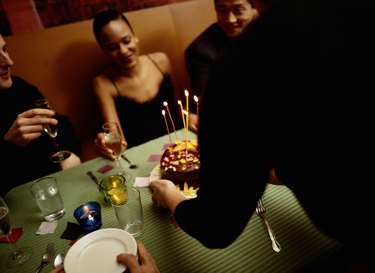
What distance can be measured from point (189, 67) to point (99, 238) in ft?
6.60

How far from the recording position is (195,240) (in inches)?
41.7

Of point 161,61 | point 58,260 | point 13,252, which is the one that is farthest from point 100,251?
point 161,61

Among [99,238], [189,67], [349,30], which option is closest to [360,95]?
[349,30]

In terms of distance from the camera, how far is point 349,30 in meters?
0.59

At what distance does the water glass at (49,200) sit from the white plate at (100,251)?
358 mm

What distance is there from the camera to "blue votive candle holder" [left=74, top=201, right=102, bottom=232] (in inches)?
45.7

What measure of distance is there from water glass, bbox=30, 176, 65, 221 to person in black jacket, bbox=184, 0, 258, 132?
1.33 meters

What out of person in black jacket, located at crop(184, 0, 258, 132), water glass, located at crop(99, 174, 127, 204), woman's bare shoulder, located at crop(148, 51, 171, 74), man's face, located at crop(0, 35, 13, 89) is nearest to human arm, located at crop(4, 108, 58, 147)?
water glass, located at crop(99, 174, 127, 204)

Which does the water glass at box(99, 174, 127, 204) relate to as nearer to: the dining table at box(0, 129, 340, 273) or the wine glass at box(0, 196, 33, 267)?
the dining table at box(0, 129, 340, 273)

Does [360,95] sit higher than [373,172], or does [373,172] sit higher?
[360,95]

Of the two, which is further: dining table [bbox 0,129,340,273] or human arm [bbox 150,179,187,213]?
human arm [bbox 150,179,187,213]

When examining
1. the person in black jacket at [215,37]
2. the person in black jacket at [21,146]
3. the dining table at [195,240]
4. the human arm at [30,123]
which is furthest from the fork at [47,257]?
the person in black jacket at [215,37]

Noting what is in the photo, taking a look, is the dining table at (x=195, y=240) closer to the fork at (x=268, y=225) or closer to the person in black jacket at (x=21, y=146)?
the fork at (x=268, y=225)

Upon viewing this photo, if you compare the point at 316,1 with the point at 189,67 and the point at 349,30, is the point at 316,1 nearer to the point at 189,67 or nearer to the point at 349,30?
the point at 349,30
